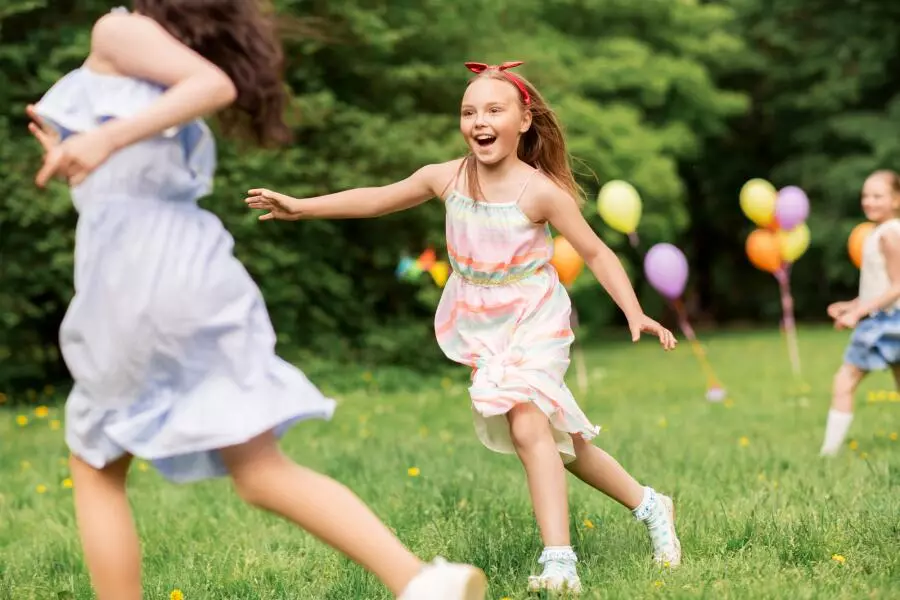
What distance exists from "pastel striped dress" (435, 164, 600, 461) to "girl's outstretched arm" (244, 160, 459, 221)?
9cm

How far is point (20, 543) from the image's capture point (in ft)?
15.0

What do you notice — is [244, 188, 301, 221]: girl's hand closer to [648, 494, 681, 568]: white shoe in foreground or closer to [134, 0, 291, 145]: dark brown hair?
[134, 0, 291, 145]: dark brown hair

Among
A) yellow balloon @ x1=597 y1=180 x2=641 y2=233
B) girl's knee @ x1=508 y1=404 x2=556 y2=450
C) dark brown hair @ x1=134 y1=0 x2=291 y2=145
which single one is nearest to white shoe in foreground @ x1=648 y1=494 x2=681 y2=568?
girl's knee @ x1=508 y1=404 x2=556 y2=450

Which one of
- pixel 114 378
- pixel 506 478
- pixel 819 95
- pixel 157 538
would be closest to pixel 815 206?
pixel 819 95

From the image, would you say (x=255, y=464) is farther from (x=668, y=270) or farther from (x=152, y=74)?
(x=668, y=270)

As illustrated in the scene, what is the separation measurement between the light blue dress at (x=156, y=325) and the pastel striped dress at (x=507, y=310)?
3.27 feet

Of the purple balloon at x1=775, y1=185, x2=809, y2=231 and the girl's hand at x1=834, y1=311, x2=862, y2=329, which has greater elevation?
the girl's hand at x1=834, y1=311, x2=862, y2=329

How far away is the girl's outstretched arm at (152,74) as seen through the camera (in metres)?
2.51

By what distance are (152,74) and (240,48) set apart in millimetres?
230

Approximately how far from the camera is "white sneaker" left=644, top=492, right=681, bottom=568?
12.0ft

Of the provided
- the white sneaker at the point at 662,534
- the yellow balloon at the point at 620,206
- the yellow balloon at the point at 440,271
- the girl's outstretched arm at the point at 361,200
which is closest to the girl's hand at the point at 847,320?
the white sneaker at the point at 662,534

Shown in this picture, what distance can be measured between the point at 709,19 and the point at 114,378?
1944cm

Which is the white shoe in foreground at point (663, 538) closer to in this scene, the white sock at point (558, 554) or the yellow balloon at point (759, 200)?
the white sock at point (558, 554)

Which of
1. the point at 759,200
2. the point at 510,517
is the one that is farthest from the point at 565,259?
the point at 510,517
